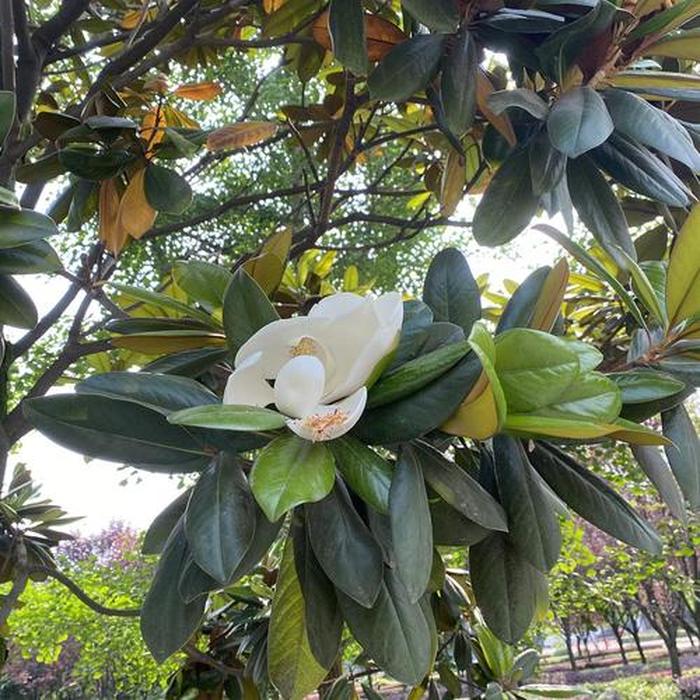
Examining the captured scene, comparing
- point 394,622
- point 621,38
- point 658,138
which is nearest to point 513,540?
point 394,622

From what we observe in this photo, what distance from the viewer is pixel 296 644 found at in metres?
0.54

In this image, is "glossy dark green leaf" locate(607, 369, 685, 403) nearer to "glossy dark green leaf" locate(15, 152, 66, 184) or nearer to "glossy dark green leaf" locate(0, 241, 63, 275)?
"glossy dark green leaf" locate(0, 241, 63, 275)

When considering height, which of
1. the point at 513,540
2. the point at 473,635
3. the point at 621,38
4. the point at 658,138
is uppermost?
the point at 621,38

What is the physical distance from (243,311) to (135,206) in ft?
1.80

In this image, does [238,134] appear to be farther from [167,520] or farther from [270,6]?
[167,520]

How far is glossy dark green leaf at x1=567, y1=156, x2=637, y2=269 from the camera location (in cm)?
70

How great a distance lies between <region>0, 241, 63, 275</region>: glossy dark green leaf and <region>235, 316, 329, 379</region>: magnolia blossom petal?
0.34 meters

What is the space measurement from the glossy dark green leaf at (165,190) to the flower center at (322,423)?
0.61 meters

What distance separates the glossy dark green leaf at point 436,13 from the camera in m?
0.66

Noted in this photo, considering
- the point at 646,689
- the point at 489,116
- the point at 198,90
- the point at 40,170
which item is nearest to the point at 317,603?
the point at 489,116

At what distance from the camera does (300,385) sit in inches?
16.7

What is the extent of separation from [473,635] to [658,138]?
1.10 m

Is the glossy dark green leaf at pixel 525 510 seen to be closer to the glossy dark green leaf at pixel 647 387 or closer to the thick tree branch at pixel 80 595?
the glossy dark green leaf at pixel 647 387

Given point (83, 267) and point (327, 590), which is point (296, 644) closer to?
point (327, 590)
